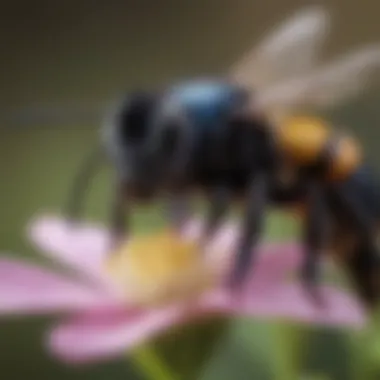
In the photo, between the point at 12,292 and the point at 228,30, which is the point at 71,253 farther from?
the point at 228,30

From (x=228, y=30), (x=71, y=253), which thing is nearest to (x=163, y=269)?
(x=71, y=253)

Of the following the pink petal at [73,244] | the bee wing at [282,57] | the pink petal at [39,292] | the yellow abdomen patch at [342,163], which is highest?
the bee wing at [282,57]

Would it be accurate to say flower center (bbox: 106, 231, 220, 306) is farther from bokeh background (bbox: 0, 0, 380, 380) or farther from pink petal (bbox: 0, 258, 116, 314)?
bokeh background (bbox: 0, 0, 380, 380)

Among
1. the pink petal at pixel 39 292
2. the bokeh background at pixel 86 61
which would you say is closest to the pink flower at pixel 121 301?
the pink petal at pixel 39 292

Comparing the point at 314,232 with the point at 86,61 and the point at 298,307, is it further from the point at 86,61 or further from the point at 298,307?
the point at 86,61

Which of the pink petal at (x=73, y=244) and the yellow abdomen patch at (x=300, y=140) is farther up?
the yellow abdomen patch at (x=300, y=140)

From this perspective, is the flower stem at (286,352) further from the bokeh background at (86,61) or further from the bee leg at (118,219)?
the bokeh background at (86,61)

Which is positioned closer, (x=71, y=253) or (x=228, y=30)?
(x=71, y=253)
